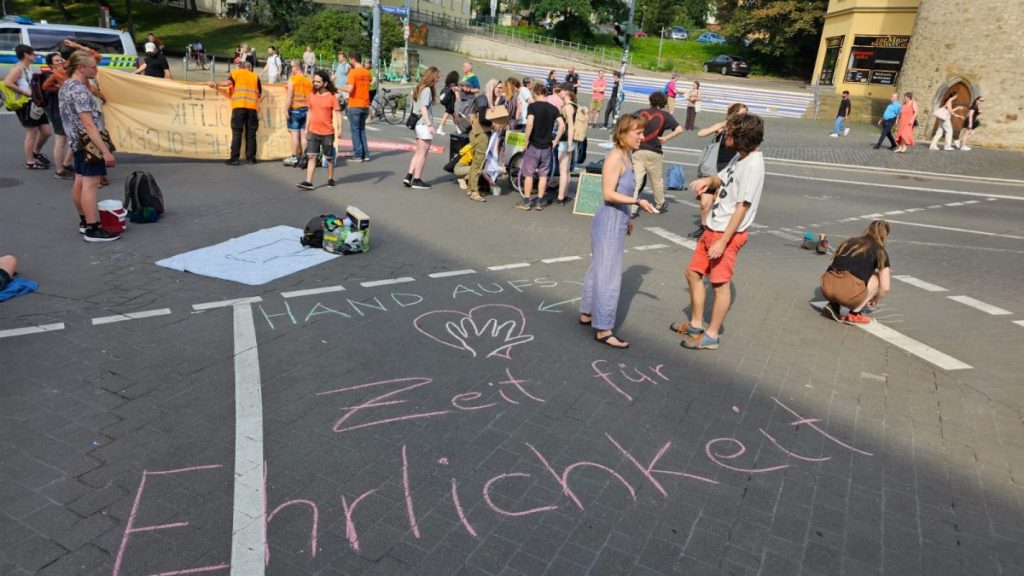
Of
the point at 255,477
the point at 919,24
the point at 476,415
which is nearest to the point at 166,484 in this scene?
the point at 255,477

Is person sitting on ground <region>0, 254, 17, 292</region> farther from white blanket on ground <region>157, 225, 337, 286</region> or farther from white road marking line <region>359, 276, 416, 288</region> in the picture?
white road marking line <region>359, 276, 416, 288</region>

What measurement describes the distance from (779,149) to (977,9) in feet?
29.5

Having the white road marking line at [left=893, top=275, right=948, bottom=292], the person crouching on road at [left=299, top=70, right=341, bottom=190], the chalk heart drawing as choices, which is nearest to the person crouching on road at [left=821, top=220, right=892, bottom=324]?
the white road marking line at [left=893, top=275, right=948, bottom=292]

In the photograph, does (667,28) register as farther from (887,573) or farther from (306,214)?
(887,573)

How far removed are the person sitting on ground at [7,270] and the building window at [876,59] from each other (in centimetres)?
3560

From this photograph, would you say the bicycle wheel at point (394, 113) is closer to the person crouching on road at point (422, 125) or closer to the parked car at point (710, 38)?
the person crouching on road at point (422, 125)

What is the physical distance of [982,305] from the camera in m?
7.43

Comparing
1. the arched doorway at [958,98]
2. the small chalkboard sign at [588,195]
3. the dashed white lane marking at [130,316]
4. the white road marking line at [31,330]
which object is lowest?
the white road marking line at [31,330]

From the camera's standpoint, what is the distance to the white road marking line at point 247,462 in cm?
306

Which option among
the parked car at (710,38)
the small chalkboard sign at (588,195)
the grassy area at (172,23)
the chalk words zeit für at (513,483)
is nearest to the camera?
the chalk words zeit für at (513,483)

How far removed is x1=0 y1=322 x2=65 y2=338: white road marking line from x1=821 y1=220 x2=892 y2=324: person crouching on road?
698 centimetres

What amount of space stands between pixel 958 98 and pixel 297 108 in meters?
23.7

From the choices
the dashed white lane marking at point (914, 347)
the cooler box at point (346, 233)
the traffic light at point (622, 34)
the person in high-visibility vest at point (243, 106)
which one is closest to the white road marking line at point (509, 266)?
the cooler box at point (346, 233)

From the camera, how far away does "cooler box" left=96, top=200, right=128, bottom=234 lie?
740cm
